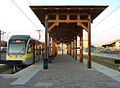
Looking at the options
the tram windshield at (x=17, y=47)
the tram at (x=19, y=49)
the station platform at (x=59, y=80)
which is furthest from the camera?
the tram windshield at (x=17, y=47)

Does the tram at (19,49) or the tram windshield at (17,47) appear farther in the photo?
the tram windshield at (17,47)

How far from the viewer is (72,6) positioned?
41.6ft

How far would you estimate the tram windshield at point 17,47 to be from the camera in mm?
13094

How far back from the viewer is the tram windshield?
13094 mm

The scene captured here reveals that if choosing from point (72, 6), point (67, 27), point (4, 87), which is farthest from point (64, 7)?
point (4, 87)

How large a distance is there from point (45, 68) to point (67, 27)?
10.5 metres

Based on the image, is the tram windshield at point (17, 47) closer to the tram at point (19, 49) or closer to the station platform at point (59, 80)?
the tram at point (19, 49)

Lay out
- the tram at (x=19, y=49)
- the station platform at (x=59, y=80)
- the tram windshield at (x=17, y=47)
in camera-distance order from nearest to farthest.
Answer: the station platform at (x=59, y=80) < the tram at (x=19, y=49) < the tram windshield at (x=17, y=47)

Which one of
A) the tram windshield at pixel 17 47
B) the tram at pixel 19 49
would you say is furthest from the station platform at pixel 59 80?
the tram windshield at pixel 17 47

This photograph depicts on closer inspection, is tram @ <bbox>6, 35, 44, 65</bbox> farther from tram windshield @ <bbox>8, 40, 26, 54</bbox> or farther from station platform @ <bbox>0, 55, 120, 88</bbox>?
station platform @ <bbox>0, 55, 120, 88</bbox>

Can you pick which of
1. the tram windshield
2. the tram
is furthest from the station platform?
the tram windshield

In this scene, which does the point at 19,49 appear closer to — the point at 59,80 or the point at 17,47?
the point at 17,47

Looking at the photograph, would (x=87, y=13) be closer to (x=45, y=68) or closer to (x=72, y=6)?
(x=72, y=6)

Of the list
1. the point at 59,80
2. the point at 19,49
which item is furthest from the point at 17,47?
the point at 59,80
